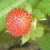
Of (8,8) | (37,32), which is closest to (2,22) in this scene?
(8,8)

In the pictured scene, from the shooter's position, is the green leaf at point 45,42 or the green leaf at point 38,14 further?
the green leaf at point 45,42

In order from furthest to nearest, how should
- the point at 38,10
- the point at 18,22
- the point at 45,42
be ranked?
the point at 45,42 → the point at 38,10 → the point at 18,22

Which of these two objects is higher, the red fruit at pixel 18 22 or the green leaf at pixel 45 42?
the red fruit at pixel 18 22

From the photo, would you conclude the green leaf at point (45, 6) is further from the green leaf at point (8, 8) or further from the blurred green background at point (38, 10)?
the green leaf at point (8, 8)

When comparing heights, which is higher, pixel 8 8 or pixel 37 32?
pixel 8 8

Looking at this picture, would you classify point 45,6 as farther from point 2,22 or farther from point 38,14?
point 2,22

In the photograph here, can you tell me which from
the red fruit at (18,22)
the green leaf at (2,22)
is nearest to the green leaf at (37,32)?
the red fruit at (18,22)

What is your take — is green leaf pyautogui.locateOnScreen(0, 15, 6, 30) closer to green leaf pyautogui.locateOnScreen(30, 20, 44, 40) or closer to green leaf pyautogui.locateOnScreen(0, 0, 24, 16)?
green leaf pyautogui.locateOnScreen(0, 0, 24, 16)
